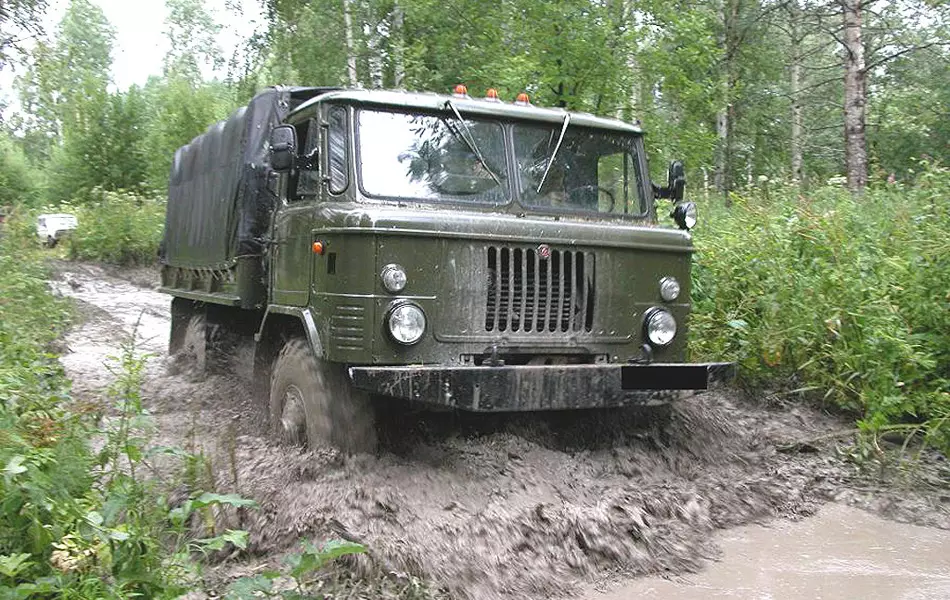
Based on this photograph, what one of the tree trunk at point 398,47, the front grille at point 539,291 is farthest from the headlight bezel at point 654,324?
the tree trunk at point 398,47

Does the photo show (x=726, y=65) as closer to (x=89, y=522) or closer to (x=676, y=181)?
(x=676, y=181)

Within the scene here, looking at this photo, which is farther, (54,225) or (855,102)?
(54,225)

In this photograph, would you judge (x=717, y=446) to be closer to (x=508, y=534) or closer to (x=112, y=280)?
(x=508, y=534)

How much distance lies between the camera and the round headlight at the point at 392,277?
14.9ft

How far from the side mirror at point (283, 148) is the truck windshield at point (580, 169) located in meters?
1.36

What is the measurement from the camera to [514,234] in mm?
4762

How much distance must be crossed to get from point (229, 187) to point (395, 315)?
3.03 m

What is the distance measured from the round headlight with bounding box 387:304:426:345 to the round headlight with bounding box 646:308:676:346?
1.44 metres

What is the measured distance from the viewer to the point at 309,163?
5320 mm

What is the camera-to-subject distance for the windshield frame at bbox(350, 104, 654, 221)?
5027 millimetres

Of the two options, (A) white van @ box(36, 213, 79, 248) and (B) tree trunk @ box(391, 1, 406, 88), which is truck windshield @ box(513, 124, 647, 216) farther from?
(A) white van @ box(36, 213, 79, 248)

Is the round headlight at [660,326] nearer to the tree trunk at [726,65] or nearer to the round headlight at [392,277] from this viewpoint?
the round headlight at [392,277]

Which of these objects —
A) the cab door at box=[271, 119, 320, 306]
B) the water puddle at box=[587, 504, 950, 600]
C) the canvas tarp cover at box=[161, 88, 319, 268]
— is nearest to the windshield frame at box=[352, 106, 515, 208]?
the cab door at box=[271, 119, 320, 306]

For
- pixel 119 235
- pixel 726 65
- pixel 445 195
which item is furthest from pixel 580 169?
pixel 726 65
